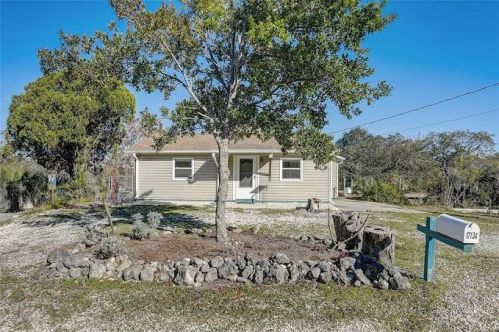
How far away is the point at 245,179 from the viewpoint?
52.6 feet

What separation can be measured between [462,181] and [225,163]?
58.8ft

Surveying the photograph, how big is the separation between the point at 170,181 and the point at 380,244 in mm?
11998

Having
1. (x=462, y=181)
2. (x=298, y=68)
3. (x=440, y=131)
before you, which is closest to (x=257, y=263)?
(x=298, y=68)

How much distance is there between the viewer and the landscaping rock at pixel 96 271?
16.2 ft

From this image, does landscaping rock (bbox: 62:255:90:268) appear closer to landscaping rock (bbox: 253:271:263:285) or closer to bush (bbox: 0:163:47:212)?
landscaping rock (bbox: 253:271:263:285)

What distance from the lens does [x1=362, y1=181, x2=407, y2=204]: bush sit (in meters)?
21.0

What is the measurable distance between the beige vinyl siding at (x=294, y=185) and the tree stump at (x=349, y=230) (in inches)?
338

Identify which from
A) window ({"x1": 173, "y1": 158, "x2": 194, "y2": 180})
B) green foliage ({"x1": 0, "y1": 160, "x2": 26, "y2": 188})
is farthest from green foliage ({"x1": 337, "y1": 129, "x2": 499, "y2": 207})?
green foliage ({"x1": 0, "y1": 160, "x2": 26, "y2": 188})

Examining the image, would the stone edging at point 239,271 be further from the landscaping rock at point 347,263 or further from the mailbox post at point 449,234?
the mailbox post at point 449,234

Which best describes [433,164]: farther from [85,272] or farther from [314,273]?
[85,272]

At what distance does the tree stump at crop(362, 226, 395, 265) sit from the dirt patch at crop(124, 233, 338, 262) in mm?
588

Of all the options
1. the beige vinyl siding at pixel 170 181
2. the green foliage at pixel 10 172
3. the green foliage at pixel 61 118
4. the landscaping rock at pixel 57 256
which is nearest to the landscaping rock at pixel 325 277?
the landscaping rock at pixel 57 256

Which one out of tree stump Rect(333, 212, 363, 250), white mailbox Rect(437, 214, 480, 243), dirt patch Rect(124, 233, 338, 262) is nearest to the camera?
white mailbox Rect(437, 214, 480, 243)

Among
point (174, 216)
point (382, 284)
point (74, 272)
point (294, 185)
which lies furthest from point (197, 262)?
point (294, 185)
